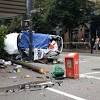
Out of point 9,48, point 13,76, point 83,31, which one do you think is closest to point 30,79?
point 13,76

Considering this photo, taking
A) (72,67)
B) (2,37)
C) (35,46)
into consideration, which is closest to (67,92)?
(72,67)

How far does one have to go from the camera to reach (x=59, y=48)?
2978 centimetres

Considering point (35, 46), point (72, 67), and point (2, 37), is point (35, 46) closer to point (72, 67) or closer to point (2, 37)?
point (2, 37)

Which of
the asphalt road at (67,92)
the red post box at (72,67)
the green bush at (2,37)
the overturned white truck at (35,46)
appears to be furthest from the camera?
the overturned white truck at (35,46)

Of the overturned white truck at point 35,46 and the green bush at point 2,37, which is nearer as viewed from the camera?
the green bush at point 2,37

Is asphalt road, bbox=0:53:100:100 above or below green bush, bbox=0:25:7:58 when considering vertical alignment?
below

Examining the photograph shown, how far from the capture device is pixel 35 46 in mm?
28875

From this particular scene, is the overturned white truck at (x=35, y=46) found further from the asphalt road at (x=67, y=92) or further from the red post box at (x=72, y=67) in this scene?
the asphalt road at (x=67, y=92)

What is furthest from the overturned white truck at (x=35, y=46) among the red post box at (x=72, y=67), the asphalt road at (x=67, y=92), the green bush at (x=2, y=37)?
the asphalt road at (x=67, y=92)

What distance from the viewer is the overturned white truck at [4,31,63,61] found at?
1106 inches

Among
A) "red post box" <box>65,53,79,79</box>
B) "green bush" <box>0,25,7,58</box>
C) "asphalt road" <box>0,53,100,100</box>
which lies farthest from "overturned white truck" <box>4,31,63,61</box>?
"asphalt road" <box>0,53,100,100</box>

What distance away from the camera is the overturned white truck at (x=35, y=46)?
2809cm

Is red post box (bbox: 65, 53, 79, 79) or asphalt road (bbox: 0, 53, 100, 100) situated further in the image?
red post box (bbox: 65, 53, 79, 79)

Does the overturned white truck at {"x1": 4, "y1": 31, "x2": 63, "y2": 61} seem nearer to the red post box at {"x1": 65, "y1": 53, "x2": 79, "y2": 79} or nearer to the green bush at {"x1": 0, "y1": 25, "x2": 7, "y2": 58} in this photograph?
the green bush at {"x1": 0, "y1": 25, "x2": 7, "y2": 58}
